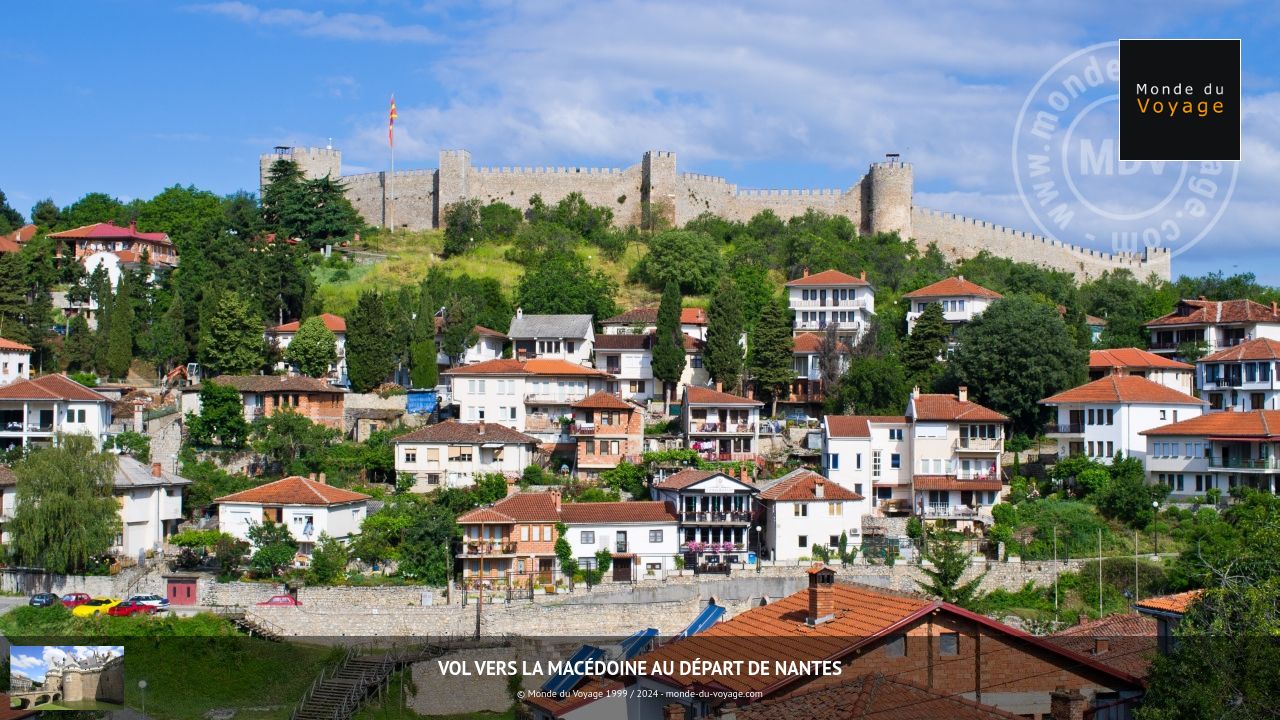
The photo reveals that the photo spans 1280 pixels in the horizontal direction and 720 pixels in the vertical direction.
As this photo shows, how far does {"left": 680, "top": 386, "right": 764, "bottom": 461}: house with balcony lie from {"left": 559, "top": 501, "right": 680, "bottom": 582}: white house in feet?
24.2

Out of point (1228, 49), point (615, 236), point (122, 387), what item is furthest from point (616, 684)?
point (615, 236)

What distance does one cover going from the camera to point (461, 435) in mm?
49594

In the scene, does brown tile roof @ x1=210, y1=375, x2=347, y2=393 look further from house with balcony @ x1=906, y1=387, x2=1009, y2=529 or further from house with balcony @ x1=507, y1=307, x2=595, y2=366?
house with balcony @ x1=906, y1=387, x2=1009, y2=529

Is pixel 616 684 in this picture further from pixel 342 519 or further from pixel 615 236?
pixel 615 236

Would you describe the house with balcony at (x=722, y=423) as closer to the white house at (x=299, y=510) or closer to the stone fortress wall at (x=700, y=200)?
the white house at (x=299, y=510)

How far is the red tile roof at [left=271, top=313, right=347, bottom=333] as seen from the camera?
196 feet

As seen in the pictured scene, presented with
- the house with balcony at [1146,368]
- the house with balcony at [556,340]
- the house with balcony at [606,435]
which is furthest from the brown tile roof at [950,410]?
the house with balcony at [556,340]

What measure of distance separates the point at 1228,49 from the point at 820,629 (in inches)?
887

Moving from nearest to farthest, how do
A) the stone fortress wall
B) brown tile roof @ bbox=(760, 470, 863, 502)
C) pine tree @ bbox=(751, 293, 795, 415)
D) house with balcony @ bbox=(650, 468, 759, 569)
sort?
house with balcony @ bbox=(650, 468, 759, 569) < brown tile roof @ bbox=(760, 470, 863, 502) < pine tree @ bbox=(751, 293, 795, 415) < the stone fortress wall

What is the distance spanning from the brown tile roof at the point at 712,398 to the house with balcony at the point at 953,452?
6368mm

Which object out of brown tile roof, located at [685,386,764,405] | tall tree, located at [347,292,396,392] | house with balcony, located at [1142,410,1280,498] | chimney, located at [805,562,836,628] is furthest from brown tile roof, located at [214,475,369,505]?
house with balcony, located at [1142,410,1280,498]

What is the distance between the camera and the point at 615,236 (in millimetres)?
79062

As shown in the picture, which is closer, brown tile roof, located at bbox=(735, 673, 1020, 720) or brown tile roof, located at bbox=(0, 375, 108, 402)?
brown tile roof, located at bbox=(735, 673, 1020, 720)

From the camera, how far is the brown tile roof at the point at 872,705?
1839 centimetres
